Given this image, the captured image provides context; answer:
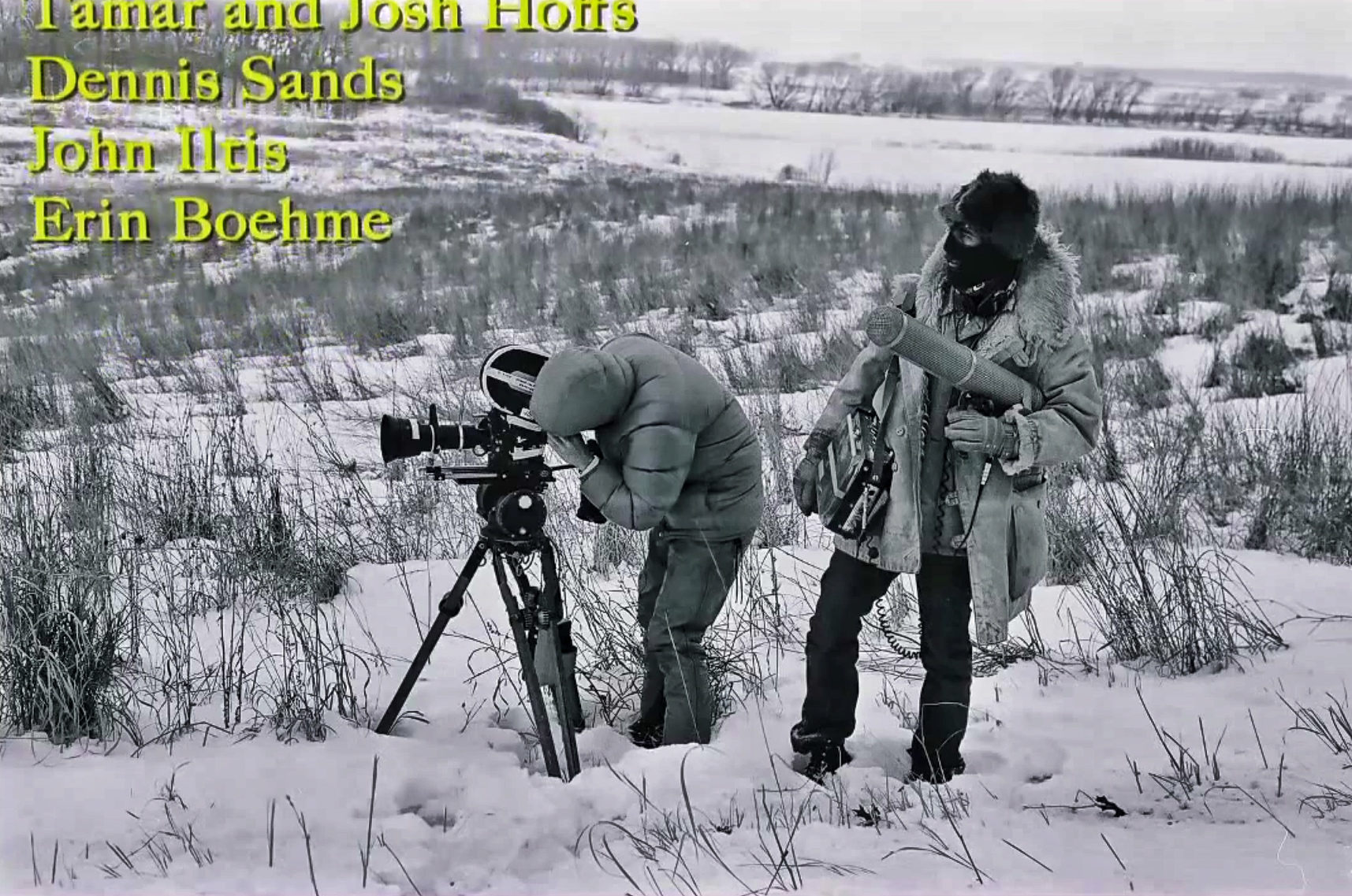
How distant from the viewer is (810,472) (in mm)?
2930

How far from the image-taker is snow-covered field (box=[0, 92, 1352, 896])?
234 cm

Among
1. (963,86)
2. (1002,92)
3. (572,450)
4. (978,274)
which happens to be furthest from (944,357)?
(963,86)

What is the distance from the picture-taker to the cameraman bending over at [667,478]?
107 inches

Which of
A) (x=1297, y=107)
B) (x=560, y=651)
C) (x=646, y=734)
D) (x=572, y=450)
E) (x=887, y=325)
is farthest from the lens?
(x=1297, y=107)

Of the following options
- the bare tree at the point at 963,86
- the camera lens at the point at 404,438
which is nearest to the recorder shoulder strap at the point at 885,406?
the camera lens at the point at 404,438

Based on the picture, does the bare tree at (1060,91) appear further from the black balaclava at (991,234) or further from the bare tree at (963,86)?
the black balaclava at (991,234)

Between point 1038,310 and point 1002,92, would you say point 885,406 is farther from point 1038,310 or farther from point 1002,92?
point 1002,92

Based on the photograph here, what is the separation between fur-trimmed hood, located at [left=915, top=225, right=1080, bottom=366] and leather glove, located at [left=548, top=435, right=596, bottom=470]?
954 millimetres

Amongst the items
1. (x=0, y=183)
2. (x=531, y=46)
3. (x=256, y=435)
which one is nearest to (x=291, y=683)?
(x=256, y=435)

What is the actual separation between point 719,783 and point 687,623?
0.41 metres

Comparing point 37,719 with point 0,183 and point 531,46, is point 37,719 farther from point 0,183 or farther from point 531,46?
point 531,46

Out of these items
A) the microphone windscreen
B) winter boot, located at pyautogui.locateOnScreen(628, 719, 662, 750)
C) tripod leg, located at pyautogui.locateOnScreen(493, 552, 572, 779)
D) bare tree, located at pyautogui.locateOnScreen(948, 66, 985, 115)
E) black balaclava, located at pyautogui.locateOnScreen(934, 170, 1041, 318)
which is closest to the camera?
the microphone windscreen

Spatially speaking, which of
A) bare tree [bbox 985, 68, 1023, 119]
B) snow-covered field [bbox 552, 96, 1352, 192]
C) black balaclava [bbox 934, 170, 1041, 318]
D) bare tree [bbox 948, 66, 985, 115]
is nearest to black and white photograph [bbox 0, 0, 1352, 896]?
black balaclava [bbox 934, 170, 1041, 318]

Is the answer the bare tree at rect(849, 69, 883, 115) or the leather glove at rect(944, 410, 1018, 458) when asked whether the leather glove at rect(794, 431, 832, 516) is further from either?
the bare tree at rect(849, 69, 883, 115)
